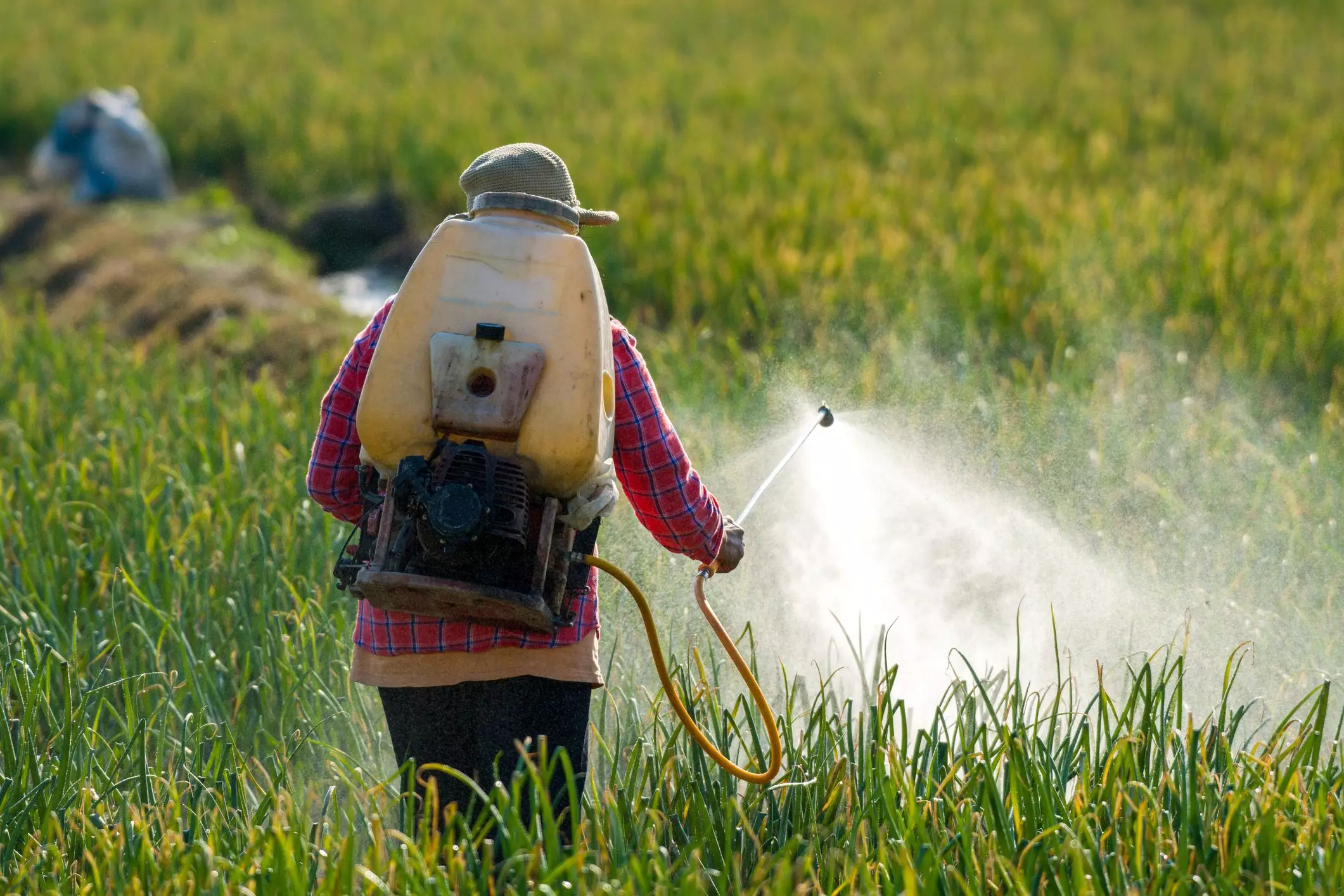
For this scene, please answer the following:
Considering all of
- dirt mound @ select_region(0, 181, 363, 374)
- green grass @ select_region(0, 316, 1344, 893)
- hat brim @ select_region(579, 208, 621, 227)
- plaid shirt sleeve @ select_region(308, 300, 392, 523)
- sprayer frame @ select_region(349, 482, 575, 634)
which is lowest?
green grass @ select_region(0, 316, 1344, 893)

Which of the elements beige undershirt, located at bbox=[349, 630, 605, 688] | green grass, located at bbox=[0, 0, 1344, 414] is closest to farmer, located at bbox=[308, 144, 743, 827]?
beige undershirt, located at bbox=[349, 630, 605, 688]

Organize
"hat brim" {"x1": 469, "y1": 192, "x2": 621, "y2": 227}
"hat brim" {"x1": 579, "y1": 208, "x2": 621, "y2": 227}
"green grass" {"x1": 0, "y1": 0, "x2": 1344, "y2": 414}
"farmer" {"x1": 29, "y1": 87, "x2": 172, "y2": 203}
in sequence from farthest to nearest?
1. "farmer" {"x1": 29, "y1": 87, "x2": 172, "y2": 203}
2. "green grass" {"x1": 0, "y1": 0, "x2": 1344, "y2": 414}
3. "hat brim" {"x1": 579, "y1": 208, "x2": 621, "y2": 227}
4. "hat brim" {"x1": 469, "y1": 192, "x2": 621, "y2": 227}

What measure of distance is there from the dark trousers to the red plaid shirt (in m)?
0.08

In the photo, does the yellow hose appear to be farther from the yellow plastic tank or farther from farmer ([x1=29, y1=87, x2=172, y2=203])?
farmer ([x1=29, y1=87, x2=172, y2=203])

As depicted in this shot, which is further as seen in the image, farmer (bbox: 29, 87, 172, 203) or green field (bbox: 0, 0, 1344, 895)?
farmer (bbox: 29, 87, 172, 203)

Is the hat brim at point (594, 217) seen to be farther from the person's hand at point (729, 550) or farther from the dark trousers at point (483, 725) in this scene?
the dark trousers at point (483, 725)

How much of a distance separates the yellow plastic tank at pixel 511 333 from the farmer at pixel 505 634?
144mm

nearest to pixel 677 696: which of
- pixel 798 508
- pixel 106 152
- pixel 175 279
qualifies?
pixel 798 508

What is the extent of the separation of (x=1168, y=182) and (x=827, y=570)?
16.9 ft

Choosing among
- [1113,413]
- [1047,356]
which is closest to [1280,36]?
[1047,356]

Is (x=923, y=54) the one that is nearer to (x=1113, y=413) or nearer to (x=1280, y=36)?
(x=1280, y=36)

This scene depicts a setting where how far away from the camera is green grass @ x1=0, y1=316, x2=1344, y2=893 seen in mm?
1991

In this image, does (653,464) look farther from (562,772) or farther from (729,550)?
(562,772)

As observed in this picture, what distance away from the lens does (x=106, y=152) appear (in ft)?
31.2
